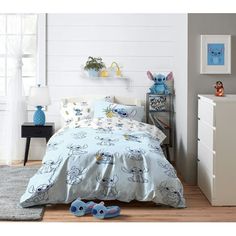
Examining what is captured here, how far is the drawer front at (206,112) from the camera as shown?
4695 mm

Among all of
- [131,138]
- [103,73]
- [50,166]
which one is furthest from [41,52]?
[50,166]

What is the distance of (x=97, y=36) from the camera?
6812 millimetres

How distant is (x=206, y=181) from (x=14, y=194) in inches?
69.2

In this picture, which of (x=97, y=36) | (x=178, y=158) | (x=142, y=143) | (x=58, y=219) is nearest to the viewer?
(x=58, y=219)

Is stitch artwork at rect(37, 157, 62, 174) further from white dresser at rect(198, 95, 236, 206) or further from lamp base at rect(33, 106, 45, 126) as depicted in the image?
lamp base at rect(33, 106, 45, 126)

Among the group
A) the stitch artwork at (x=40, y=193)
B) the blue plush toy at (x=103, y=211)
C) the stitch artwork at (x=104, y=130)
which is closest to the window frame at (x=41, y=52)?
the stitch artwork at (x=104, y=130)

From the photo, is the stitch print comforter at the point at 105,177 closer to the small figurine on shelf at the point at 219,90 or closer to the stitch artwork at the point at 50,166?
the stitch artwork at the point at 50,166

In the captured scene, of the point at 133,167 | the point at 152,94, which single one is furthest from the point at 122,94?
the point at 133,167

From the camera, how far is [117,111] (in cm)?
629

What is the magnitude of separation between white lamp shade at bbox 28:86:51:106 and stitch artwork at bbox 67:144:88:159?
1.75 meters

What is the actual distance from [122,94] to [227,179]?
248 centimetres

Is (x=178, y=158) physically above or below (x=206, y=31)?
below

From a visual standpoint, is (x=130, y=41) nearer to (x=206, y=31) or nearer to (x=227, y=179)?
(x=206, y=31)

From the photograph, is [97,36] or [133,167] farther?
[97,36]
